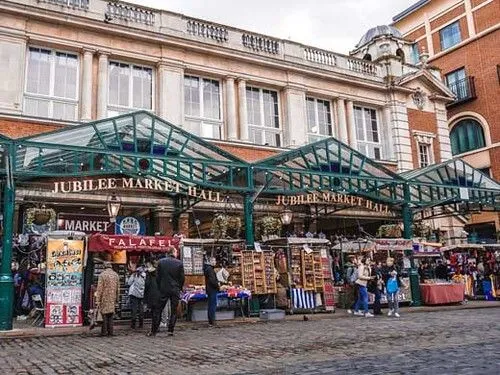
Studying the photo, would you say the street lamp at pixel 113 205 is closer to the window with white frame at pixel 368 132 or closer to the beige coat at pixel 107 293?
the beige coat at pixel 107 293

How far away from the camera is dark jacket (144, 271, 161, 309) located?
1088 cm

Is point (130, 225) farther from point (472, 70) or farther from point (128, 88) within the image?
point (472, 70)

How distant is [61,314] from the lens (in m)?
12.2

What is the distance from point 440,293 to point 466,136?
52.2 ft

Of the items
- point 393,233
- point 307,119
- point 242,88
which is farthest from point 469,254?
point 242,88

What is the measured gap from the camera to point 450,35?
31672mm

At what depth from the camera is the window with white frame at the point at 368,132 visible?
2245cm

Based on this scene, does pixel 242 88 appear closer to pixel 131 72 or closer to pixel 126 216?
pixel 131 72

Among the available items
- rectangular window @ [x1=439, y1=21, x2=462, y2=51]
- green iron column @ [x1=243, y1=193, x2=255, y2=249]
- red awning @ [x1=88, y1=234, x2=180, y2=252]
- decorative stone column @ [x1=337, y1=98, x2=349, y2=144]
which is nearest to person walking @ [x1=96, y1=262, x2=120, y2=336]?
red awning @ [x1=88, y1=234, x2=180, y2=252]

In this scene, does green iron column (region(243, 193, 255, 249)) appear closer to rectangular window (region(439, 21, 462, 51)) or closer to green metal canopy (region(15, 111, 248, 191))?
green metal canopy (region(15, 111, 248, 191))

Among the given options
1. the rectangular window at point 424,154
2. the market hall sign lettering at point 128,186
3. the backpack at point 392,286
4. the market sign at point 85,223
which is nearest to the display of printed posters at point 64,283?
the market hall sign lettering at point 128,186

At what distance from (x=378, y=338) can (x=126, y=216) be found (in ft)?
33.9

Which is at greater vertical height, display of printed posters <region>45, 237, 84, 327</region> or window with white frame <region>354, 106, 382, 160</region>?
window with white frame <region>354, 106, 382, 160</region>

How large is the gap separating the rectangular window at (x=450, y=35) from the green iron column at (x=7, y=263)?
2774 centimetres
